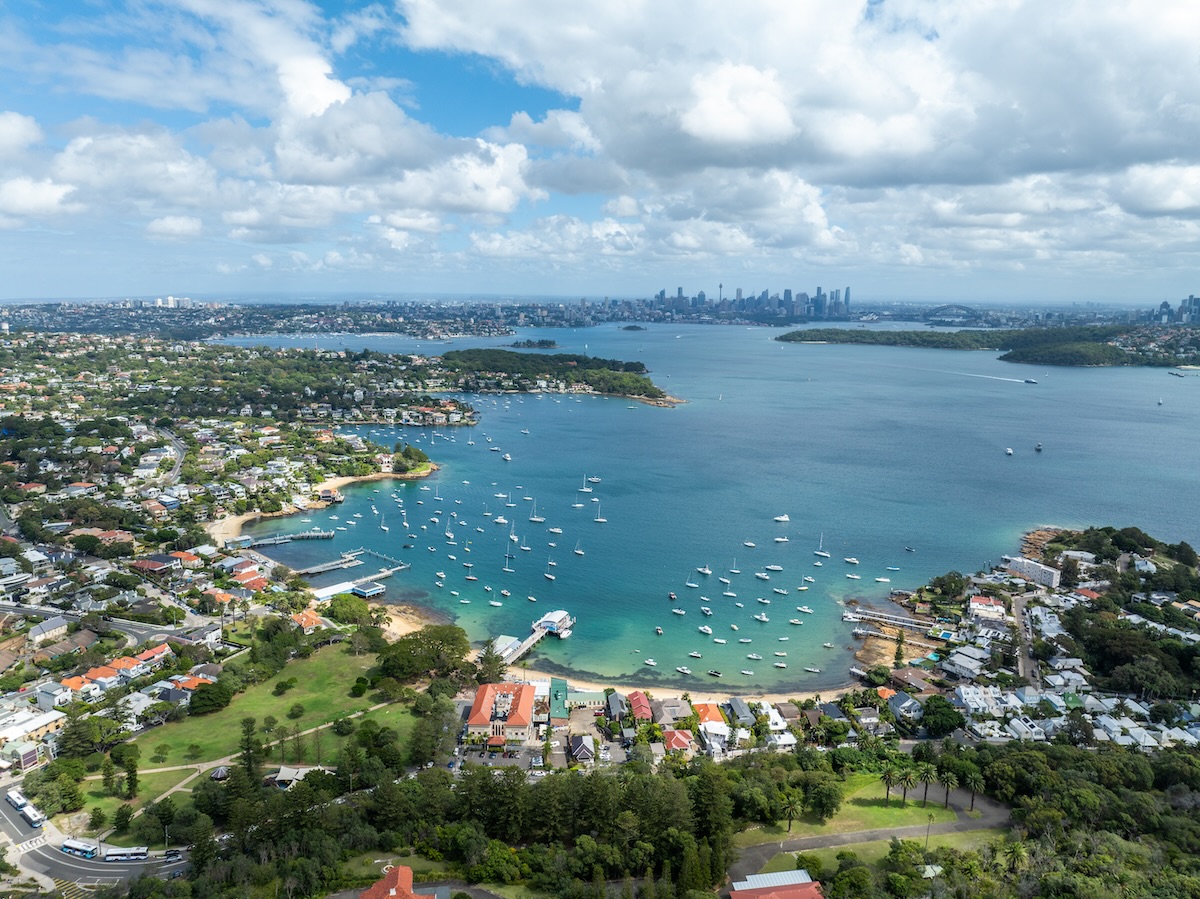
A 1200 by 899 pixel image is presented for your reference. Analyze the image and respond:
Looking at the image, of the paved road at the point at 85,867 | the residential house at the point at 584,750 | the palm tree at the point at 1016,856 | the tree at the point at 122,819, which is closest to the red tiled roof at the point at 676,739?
the residential house at the point at 584,750

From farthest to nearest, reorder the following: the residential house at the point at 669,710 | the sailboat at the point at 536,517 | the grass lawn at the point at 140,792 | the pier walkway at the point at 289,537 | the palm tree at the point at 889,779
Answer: the sailboat at the point at 536,517 → the pier walkway at the point at 289,537 → the residential house at the point at 669,710 → the palm tree at the point at 889,779 → the grass lawn at the point at 140,792

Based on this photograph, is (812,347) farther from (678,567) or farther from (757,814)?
(757,814)

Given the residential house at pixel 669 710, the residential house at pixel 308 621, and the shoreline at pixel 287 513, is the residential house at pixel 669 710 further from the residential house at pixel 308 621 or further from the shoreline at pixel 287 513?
the shoreline at pixel 287 513

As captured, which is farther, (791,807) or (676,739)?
(676,739)

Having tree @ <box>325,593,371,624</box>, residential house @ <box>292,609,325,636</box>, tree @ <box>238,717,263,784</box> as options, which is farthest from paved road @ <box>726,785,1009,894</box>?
residential house @ <box>292,609,325,636</box>

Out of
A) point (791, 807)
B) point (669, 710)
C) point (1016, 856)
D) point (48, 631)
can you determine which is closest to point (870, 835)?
point (791, 807)

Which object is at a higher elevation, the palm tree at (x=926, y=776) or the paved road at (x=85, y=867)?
the palm tree at (x=926, y=776)

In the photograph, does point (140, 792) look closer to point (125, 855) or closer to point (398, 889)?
point (125, 855)

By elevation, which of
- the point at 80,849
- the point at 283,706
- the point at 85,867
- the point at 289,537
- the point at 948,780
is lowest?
the point at 283,706
